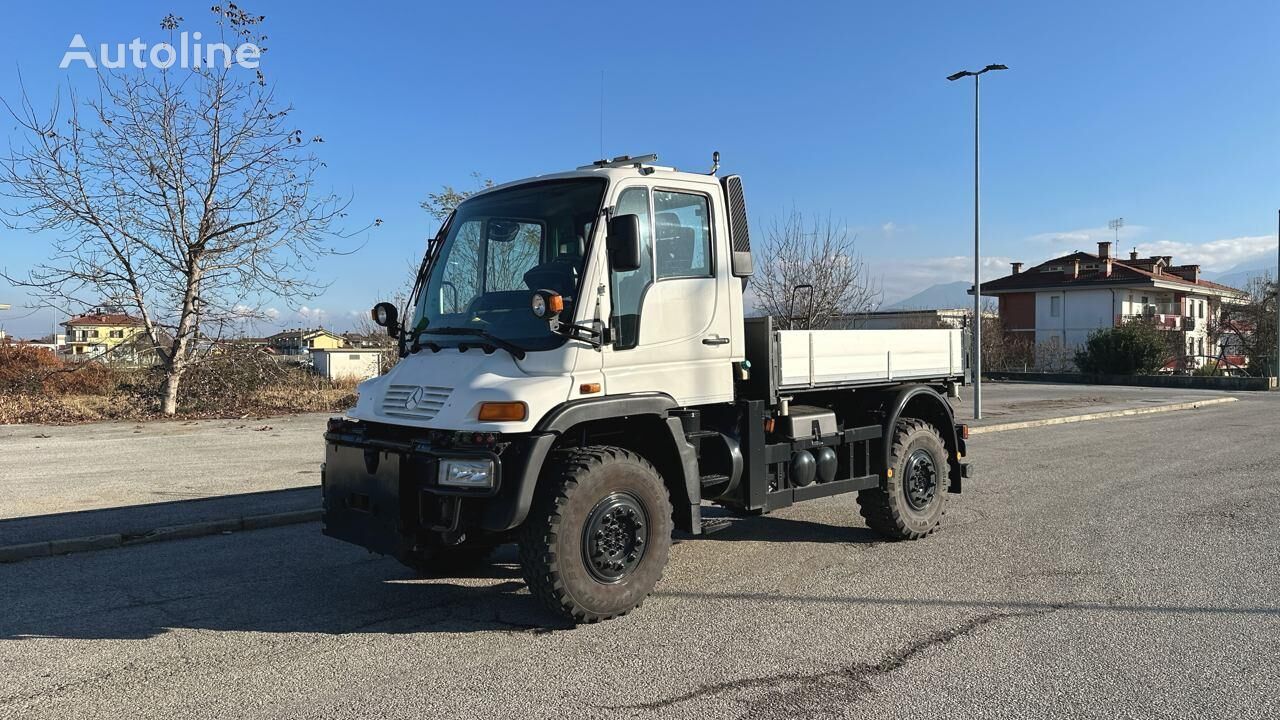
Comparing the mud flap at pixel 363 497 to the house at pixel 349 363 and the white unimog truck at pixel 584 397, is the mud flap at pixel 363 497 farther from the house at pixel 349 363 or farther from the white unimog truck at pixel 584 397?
the house at pixel 349 363

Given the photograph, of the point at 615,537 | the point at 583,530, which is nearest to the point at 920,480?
the point at 615,537

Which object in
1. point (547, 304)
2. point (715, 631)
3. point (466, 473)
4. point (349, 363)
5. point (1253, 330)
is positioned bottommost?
point (715, 631)

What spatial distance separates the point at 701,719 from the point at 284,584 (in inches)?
142

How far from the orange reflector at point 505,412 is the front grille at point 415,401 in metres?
0.34

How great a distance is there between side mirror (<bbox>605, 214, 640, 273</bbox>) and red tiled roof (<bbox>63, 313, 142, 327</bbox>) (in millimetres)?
17416

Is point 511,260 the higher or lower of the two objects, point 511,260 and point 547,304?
the higher

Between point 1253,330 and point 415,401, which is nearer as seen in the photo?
point 415,401

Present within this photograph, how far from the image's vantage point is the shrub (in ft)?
132

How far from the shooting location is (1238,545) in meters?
7.10

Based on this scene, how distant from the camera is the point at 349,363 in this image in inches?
1130

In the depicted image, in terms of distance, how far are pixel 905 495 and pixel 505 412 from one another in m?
4.06

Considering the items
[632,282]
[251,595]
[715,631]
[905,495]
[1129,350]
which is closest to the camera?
[715,631]

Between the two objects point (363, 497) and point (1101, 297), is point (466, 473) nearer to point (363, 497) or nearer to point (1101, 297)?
point (363, 497)

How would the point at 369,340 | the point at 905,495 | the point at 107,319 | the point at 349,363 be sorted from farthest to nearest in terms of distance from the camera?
the point at 349,363
the point at 369,340
the point at 107,319
the point at 905,495
